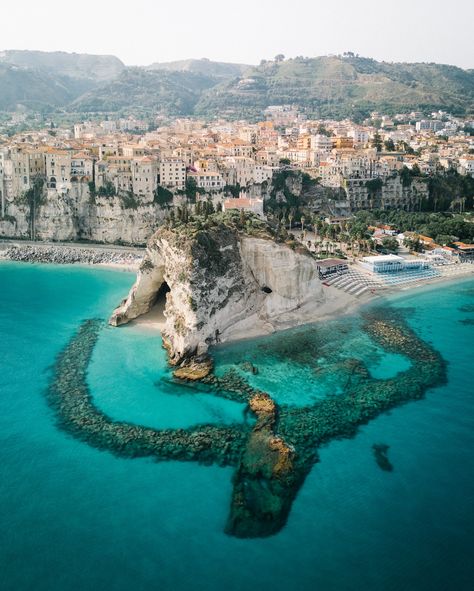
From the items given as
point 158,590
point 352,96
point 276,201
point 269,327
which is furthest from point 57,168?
point 352,96

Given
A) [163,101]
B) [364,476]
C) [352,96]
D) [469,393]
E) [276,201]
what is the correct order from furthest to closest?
[163,101] < [352,96] < [276,201] < [469,393] < [364,476]

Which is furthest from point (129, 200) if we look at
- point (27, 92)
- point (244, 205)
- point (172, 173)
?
point (27, 92)

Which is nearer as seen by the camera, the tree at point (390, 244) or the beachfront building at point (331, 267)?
the beachfront building at point (331, 267)

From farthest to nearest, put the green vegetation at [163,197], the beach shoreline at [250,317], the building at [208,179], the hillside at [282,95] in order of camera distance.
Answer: the hillside at [282,95], the building at [208,179], the green vegetation at [163,197], the beach shoreline at [250,317]

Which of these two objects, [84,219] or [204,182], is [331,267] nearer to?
[204,182]

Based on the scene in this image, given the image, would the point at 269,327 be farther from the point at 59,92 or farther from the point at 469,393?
the point at 59,92

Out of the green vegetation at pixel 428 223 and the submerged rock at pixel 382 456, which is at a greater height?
the green vegetation at pixel 428 223

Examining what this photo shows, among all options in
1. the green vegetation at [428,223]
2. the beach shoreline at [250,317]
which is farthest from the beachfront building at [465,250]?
the beach shoreline at [250,317]

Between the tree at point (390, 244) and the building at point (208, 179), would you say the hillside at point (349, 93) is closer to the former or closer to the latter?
the building at point (208, 179)
